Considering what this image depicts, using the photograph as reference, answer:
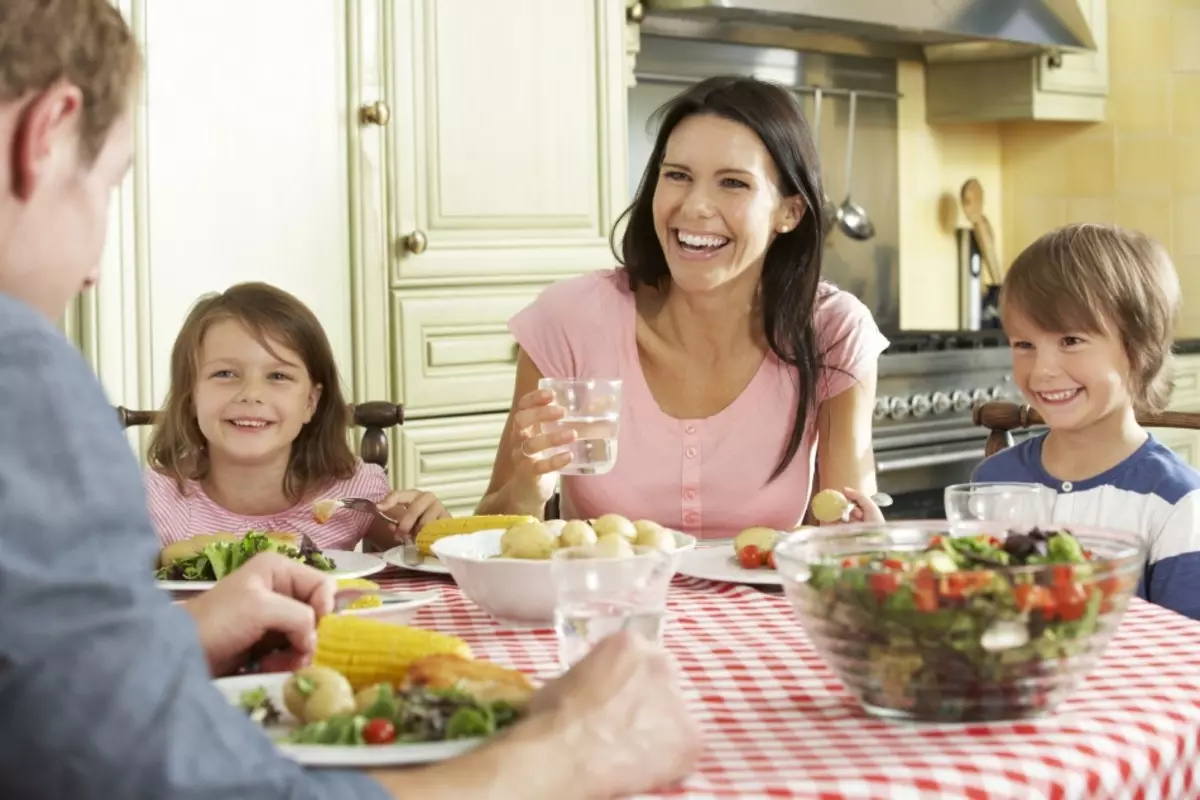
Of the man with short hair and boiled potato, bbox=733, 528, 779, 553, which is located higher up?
the man with short hair

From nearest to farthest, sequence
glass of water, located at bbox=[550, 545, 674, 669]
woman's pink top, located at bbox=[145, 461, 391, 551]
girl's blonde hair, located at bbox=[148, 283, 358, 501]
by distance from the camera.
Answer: glass of water, located at bbox=[550, 545, 674, 669], woman's pink top, located at bbox=[145, 461, 391, 551], girl's blonde hair, located at bbox=[148, 283, 358, 501]

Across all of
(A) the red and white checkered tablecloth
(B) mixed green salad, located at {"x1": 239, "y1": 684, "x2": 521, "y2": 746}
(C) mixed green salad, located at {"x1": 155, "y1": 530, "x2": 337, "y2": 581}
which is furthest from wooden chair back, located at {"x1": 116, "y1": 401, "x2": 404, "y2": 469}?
(B) mixed green salad, located at {"x1": 239, "y1": 684, "x2": 521, "y2": 746}

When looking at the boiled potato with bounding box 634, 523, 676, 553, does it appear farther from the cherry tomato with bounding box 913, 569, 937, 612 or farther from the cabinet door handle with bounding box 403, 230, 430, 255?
the cabinet door handle with bounding box 403, 230, 430, 255

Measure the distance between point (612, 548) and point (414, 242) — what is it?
1.90 m

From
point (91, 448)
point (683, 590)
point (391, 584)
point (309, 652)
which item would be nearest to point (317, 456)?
point (391, 584)

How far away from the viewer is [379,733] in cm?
92

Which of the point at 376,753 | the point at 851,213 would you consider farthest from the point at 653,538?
the point at 851,213

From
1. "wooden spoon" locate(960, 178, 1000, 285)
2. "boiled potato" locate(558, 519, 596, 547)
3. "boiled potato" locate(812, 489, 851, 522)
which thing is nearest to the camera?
"boiled potato" locate(558, 519, 596, 547)

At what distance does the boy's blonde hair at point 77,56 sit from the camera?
785mm

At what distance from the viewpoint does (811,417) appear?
2287 mm

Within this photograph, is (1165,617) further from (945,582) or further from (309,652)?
(309,652)

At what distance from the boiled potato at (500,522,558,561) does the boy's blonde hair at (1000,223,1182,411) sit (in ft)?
3.16

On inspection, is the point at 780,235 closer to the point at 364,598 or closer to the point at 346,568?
the point at 346,568

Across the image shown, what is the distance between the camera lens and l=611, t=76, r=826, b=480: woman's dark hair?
7.49ft
